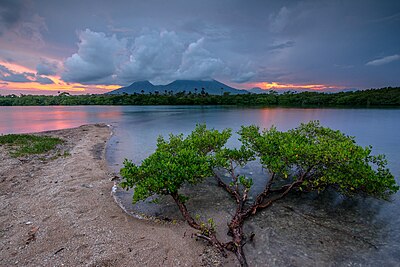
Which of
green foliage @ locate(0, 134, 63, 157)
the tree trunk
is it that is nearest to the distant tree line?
the tree trunk

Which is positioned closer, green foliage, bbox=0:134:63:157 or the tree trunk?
the tree trunk

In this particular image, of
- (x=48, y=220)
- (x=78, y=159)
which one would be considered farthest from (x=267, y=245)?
(x=78, y=159)

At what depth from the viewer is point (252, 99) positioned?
162625 mm

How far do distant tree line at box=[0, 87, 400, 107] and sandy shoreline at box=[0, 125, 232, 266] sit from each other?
456 ft

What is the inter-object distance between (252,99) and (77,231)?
163 meters

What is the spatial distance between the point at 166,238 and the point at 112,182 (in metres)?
6.70

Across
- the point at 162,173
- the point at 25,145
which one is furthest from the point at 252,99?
the point at 162,173

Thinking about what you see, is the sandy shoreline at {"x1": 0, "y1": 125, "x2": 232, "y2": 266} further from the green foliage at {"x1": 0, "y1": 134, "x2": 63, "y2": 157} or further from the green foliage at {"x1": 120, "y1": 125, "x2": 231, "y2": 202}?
the green foliage at {"x1": 0, "y1": 134, "x2": 63, "y2": 157}

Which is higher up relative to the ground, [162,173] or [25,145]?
[162,173]

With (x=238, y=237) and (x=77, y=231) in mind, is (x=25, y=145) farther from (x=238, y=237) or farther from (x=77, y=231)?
(x=238, y=237)

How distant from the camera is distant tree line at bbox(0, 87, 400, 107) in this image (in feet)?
390

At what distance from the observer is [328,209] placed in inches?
421

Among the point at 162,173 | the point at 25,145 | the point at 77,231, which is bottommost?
the point at 77,231

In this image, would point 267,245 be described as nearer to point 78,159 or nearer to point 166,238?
point 166,238
